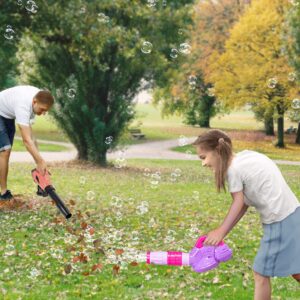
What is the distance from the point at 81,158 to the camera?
2406cm

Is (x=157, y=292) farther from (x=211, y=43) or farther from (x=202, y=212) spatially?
(x=211, y=43)

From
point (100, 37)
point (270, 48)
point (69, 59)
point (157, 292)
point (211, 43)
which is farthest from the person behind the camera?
point (211, 43)

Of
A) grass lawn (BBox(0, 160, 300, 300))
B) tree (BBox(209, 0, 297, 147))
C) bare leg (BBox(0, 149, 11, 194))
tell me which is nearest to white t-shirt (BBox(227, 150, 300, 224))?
grass lawn (BBox(0, 160, 300, 300))

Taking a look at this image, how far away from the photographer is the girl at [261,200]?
15.3ft

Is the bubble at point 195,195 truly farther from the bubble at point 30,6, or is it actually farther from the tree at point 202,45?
the tree at point 202,45

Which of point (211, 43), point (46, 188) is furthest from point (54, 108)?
point (211, 43)

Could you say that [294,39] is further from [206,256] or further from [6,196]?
[206,256]

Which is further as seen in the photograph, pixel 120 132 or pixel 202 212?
pixel 120 132

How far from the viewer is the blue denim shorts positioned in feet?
30.8

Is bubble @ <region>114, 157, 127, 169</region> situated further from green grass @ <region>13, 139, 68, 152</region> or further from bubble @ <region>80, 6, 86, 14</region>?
green grass @ <region>13, 139, 68, 152</region>

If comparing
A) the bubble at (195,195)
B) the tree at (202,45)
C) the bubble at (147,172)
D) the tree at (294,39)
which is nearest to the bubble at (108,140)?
the bubble at (147,172)

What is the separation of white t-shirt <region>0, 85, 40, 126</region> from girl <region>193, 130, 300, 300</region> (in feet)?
14.2

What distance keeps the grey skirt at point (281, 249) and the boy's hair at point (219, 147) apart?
563mm

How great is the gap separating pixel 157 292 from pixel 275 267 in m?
1.73
